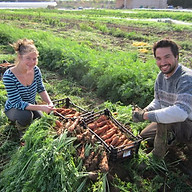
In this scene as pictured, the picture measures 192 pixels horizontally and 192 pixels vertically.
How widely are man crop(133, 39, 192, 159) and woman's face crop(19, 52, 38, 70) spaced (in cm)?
183

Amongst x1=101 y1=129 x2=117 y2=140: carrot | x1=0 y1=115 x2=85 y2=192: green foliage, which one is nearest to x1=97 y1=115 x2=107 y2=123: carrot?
x1=101 y1=129 x2=117 y2=140: carrot

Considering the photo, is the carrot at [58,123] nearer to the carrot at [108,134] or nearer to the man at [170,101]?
the carrot at [108,134]

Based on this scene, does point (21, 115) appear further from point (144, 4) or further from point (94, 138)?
point (144, 4)

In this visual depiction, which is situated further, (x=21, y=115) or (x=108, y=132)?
(x=21, y=115)

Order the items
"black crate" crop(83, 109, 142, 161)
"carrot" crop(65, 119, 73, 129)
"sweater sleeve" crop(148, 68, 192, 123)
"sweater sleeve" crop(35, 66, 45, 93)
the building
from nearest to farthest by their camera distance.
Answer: "sweater sleeve" crop(148, 68, 192, 123) → "black crate" crop(83, 109, 142, 161) → "carrot" crop(65, 119, 73, 129) → "sweater sleeve" crop(35, 66, 45, 93) → the building

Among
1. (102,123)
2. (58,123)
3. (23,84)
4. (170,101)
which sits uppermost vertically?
(23,84)

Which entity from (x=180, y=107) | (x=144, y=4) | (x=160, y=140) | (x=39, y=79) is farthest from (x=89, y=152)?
(x=144, y=4)

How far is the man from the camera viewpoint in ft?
9.48

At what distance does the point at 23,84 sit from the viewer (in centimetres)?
385

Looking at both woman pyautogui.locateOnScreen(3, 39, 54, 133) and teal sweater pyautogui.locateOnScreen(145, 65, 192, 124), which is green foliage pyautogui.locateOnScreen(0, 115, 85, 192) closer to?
woman pyautogui.locateOnScreen(3, 39, 54, 133)

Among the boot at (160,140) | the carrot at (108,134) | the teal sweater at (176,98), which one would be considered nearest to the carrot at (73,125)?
the carrot at (108,134)

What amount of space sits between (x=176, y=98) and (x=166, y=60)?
0.54 metres

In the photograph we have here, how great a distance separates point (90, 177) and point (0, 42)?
11.1 meters

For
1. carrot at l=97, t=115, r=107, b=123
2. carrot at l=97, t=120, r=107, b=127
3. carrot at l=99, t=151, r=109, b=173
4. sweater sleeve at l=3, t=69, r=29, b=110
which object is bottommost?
carrot at l=99, t=151, r=109, b=173
